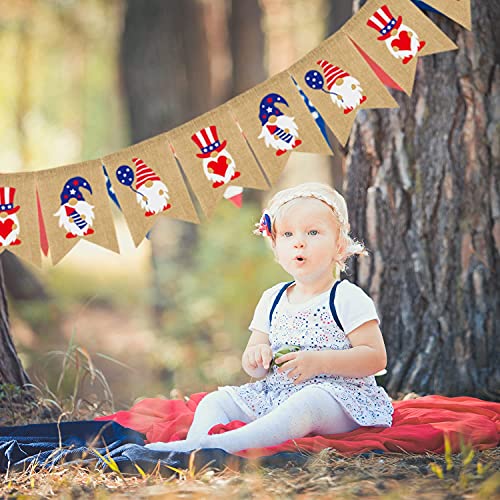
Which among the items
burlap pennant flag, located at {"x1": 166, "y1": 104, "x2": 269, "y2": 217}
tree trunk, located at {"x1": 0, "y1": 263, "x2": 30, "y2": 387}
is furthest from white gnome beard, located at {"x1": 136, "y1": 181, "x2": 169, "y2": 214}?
tree trunk, located at {"x1": 0, "y1": 263, "x2": 30, "y2": 387}

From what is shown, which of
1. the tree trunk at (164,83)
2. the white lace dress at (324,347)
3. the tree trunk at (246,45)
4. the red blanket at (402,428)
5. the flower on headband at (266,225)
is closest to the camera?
the red blanket at (402,428)

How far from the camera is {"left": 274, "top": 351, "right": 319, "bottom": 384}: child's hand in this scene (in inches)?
96.1

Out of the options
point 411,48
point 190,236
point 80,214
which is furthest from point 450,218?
point 190,236

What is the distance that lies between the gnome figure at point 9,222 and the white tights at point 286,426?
3.19 ft

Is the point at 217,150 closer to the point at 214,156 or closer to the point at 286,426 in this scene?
the point at 214,156

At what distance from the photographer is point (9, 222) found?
2910mm

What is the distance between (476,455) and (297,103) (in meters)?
1.36

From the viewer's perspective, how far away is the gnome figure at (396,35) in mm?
2906

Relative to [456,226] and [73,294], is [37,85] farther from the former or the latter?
[456,226]

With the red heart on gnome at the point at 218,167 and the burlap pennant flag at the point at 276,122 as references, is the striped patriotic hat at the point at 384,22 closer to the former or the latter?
the burlap pennant flag at the point at 276,122

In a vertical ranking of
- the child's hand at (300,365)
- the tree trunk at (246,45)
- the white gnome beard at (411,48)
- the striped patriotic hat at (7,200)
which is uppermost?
the tree trunk at (246,45)

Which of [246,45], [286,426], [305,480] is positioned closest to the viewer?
[305,480]

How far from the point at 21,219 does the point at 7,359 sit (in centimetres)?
Answer: 69

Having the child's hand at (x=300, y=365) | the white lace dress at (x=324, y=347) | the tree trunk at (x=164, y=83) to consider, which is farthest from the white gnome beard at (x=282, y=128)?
the tree trunk at (x=164, y=83)
